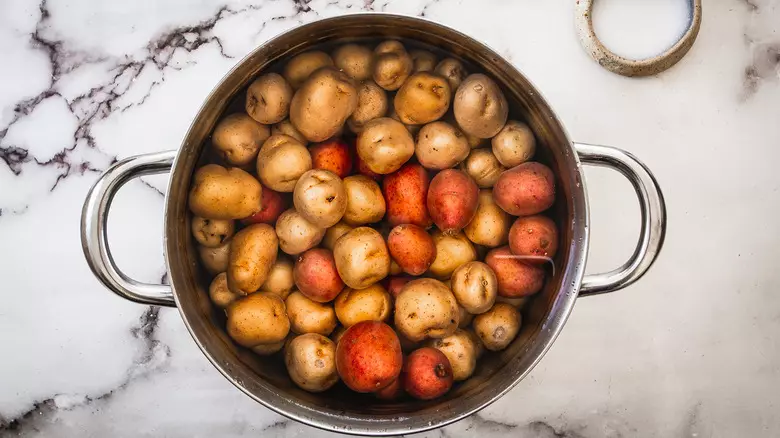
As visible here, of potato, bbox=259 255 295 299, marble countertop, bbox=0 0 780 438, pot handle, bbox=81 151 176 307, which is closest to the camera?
pot handle, bbox=81 151 176 307

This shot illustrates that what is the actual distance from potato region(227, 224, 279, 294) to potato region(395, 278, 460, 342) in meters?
0.17

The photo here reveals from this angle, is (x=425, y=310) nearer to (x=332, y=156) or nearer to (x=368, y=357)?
(x=368, y=357)

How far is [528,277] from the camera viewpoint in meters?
0.74

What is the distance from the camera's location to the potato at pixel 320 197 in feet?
2.26

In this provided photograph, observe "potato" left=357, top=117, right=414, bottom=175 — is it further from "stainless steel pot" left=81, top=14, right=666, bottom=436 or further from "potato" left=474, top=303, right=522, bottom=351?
"potato" left=474, top=303, right=522, bottom=351

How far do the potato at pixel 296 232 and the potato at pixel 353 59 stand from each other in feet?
0.64

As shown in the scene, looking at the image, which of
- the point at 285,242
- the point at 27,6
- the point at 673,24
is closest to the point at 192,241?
the point at 285,242

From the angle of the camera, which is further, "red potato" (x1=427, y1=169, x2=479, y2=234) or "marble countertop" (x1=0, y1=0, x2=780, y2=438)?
"marble countertop" (x1=0, y1=0, x2=780, y2=438)

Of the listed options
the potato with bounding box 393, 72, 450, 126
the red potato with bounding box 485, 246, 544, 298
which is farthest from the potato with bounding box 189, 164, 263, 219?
the red potato with bounding box 485, 246, 544, 298

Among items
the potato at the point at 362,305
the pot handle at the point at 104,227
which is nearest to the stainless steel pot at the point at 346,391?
the pot handle at the point at 104,227

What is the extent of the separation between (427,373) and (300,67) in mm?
412

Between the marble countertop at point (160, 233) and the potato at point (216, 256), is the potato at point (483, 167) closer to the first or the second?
the marble countertop at point (160, 233)

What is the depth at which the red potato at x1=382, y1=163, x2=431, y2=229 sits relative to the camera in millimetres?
741

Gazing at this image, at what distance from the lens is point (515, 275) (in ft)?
2.43
